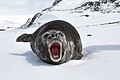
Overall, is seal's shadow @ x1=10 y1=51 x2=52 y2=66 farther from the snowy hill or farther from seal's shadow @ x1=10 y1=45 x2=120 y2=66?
the snowy hill

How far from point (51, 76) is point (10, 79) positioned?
0.71 meters

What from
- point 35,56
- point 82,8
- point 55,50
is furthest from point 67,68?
point 82,8

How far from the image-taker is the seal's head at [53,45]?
6062 mm

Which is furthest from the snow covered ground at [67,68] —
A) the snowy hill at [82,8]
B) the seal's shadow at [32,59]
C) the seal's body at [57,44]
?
the snowy hill at [82,8]

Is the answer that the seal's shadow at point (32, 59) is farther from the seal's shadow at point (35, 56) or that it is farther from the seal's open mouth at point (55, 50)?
the seal's open mouth at point (55, 50)

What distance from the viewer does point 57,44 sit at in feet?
19.9

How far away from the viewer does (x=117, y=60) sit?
6172 millimetres

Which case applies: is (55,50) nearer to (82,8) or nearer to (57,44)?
(57,44)

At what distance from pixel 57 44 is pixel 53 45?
3.2 inches

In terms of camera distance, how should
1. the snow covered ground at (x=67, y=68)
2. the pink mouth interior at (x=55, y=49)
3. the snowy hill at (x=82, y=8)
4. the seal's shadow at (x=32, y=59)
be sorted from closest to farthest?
the snow covered ground at (x=67, y=68), the pink mouth interior at (x=55, y=49), the seal's shadow at (x=32, y=59), the snowy hill at (x=82, y=8)

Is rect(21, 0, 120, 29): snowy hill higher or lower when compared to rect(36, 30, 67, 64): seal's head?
lower

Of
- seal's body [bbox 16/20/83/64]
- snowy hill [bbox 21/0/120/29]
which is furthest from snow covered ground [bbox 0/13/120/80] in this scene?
snowy hill [bbox 21/0/120/29]

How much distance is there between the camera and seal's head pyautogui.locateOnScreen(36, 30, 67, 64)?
6062 mm

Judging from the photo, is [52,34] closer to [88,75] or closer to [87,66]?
[87,66]
